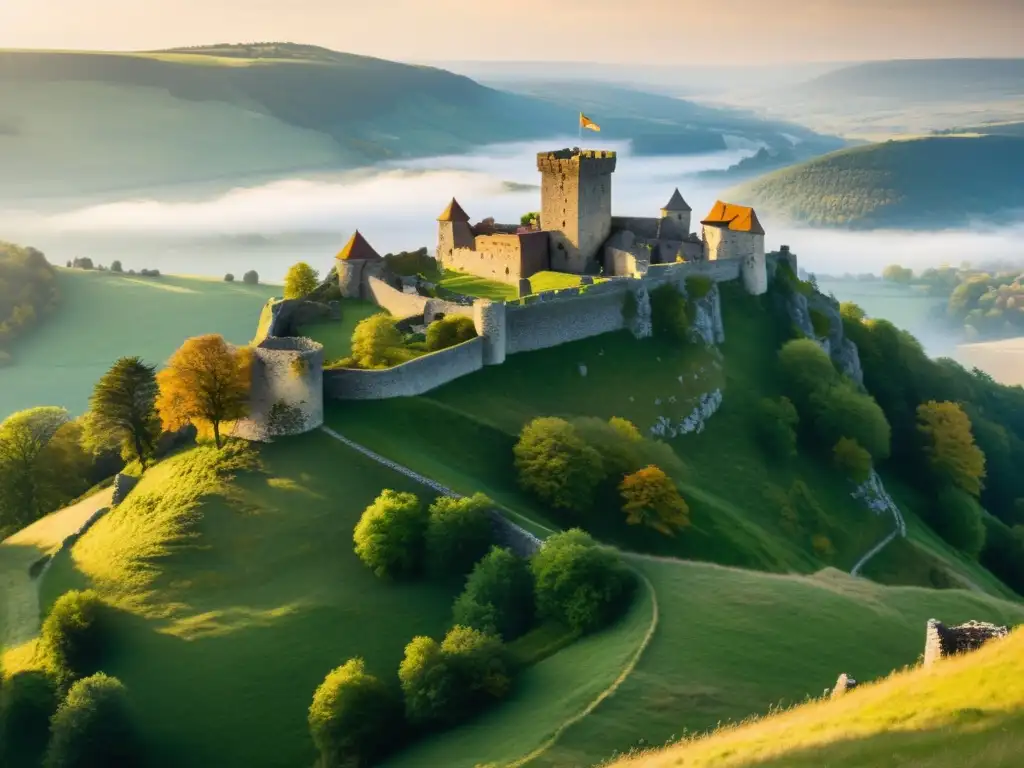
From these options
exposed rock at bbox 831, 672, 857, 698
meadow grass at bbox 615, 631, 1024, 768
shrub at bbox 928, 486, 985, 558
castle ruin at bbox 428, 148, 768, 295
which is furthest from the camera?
castle ruin at bbox 428, 148, 768, 295

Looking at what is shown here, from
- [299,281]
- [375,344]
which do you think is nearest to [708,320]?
[375,344]

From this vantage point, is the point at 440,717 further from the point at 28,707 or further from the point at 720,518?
the point at 720,518

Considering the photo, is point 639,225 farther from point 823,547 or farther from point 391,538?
point 391,538

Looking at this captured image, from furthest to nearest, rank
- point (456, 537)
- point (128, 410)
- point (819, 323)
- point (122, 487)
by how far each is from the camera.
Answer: point (819, 323), point (128, 410), point (122, 487), point (456, 537)

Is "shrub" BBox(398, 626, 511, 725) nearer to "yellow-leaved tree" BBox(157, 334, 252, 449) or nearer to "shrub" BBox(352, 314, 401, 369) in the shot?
"yellow-leaved tree" BBox(157, 334, 252, 449)

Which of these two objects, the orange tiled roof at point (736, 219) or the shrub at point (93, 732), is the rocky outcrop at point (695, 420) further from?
the shrub at point (93, 732)

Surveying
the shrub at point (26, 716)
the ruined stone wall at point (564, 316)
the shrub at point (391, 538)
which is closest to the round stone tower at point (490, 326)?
the ruined stone wall at point (564, 316)

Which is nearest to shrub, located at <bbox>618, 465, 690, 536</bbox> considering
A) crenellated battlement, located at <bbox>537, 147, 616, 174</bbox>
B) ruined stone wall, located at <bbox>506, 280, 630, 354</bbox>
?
ruined stone wall, located at <bbox>506, 280, 630, 354</bbox>
